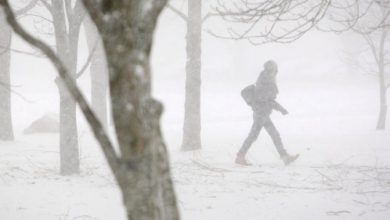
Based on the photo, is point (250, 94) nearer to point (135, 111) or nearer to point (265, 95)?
point (265, 95)

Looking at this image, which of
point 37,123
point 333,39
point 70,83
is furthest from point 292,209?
point 333,39

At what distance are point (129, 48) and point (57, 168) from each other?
6.37 meters

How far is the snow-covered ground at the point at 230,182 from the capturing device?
510cm

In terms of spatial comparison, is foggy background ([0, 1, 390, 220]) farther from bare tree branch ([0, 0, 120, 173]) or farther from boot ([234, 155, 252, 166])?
bare tree branch ([0, 0, 120, 173])

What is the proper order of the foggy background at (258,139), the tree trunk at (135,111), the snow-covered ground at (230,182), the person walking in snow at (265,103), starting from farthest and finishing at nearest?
the person walking in snow at (265,103) < the foggy background at (258,139) < the snow-covered ground at (230,182) < the tree trunk at (135,111)

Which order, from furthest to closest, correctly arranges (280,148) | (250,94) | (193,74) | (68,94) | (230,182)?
(193,74)
(250,94)
(280,148)
(68,94)
(230,182)

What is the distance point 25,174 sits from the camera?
7.20m

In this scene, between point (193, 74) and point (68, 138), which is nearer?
point (68, 138)

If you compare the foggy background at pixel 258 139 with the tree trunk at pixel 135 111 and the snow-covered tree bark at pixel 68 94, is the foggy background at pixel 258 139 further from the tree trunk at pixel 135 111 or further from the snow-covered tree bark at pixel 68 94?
the tree trunk at pixel 135 111

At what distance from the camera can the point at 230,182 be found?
261 inches

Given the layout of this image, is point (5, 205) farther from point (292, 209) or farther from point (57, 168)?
point (292, 209)

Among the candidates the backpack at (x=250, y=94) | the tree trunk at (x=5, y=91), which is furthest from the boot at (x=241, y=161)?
the tree trunk at (x=5, y=91)

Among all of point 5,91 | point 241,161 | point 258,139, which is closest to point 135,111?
point 241,161

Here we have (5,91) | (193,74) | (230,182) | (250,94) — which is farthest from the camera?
(5,91)
